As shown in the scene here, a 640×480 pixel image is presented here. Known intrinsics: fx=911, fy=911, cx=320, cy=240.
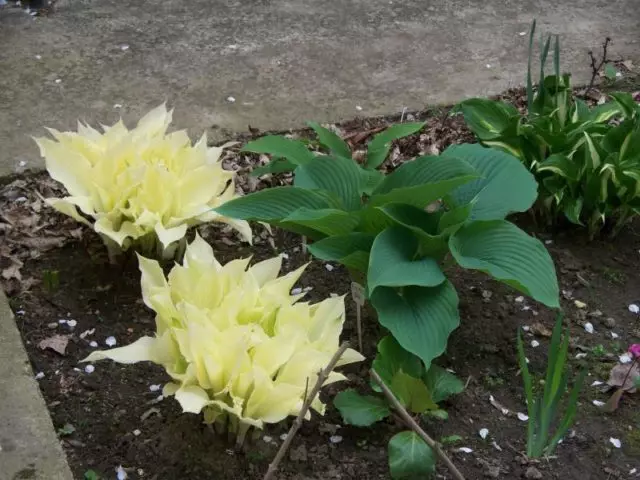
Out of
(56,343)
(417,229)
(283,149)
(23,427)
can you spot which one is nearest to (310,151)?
(283,149)

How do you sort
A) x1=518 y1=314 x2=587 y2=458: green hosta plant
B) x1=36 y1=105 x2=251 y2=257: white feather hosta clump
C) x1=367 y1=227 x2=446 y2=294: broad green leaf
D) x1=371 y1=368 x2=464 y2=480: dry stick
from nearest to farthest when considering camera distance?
x1=371 y1=368 x2=464 y2=480: dry stick < x1=518 y1=314 x2=587 y2=458: green hosta plant < x1=367 y1=227 x2=446 y2=294: broad green leaf < x1=36 y1=105 x2=251 y2=257: white feather hosta clump

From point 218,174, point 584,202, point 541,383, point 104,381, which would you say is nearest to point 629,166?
point 584,202

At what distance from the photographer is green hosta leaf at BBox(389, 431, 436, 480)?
2010mm

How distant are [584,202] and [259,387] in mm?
1354

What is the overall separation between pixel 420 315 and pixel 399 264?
136 mm

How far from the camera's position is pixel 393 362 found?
2209 millimetres

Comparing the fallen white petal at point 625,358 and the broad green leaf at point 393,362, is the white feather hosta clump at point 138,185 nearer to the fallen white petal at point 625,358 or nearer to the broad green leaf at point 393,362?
the broad green leaf at point 393,362

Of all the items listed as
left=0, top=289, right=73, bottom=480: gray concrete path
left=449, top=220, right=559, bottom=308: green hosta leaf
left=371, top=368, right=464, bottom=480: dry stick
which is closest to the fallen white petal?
left=449, top=220, right=559, bottom=308: green hosta leaf

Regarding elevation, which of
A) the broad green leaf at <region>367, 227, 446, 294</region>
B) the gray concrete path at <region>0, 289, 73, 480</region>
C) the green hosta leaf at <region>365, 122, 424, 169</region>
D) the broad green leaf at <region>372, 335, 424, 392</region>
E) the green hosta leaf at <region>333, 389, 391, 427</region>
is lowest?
the green hosta leaf at <region>333, 389, 391, 427</region>

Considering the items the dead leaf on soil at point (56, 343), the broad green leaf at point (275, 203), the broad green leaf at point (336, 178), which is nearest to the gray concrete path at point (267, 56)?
the dead leaf on soil at point (56, 343)

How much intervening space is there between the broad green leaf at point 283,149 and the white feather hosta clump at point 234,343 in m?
0.49

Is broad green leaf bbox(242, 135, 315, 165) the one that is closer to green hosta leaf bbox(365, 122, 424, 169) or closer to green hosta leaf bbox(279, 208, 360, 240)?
green hosta leaf bbox(365, 122, 424, 169)

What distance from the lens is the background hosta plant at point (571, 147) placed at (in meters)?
2.76

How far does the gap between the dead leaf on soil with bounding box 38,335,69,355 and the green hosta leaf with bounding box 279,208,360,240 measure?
0.66m
